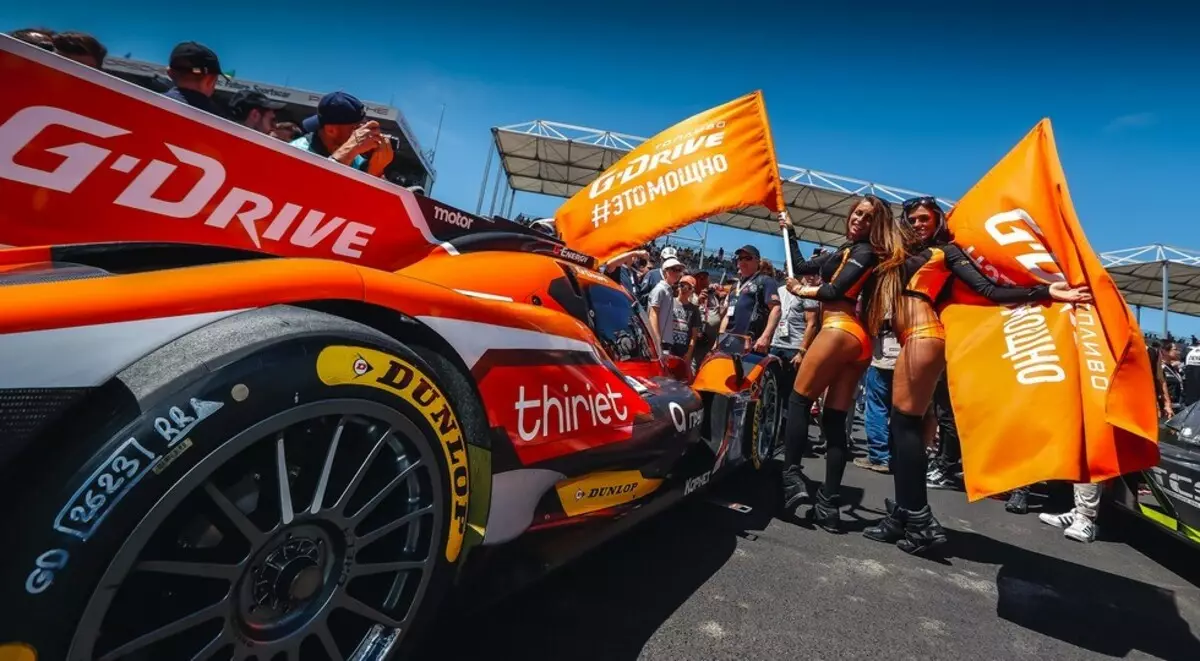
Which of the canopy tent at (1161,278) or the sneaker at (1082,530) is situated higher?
the canopy tent at (1161,278)

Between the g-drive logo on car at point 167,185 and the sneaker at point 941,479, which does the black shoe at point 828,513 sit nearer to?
the sneaker at point 941,479

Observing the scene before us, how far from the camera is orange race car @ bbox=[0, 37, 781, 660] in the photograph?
82 cm

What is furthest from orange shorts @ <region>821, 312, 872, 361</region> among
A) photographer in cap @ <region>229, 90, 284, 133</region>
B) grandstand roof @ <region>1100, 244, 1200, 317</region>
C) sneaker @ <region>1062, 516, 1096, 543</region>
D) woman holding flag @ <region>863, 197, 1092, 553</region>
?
grandstand roof @ <region>1100, 244, 1200, 317</region>

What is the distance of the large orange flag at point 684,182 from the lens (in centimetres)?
409

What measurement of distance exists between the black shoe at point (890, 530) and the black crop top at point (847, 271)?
3.76 feet

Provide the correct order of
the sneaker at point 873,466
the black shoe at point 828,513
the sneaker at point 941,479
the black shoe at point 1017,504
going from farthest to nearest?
the sneaker at point 873,466 → the sneaker at point 941,479 → the black shoe at point 1017,504 → the black shoe at point 828,513

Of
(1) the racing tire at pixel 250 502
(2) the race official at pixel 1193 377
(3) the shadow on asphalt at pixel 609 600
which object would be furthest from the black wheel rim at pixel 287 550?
(2) the race official at pixel 1193 377

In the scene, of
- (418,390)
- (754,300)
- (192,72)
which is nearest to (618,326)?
(418,390)

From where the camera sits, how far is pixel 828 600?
2.39 m

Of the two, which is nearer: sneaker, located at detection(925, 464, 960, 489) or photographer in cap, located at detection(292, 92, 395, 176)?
photographer in cap, located at detection(292, 92, 395, 176)

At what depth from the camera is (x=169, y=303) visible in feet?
3.18

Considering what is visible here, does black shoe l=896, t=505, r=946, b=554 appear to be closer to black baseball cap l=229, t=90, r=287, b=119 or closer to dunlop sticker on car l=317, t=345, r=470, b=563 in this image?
dunlop sticker on car l=317, t=345, r=470, b=563

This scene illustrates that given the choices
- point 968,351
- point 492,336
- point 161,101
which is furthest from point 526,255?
point 968,351

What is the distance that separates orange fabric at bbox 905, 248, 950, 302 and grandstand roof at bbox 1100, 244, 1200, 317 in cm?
1228
